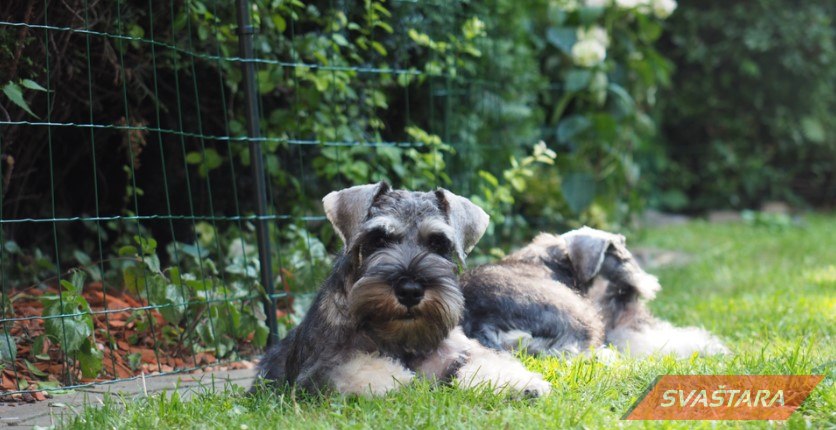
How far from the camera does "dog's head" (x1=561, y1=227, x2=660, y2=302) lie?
18.4ft

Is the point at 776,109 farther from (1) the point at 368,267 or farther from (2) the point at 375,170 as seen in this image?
(1) the point at 368,267

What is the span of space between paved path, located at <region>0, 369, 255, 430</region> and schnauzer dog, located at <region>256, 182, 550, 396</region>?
48cm

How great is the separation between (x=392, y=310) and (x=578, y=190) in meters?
5.55

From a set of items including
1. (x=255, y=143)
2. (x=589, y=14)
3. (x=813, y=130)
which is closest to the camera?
(x=255, y=143)

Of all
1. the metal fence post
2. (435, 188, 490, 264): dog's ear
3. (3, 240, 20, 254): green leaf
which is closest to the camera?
(435, 188, 490, 264): dog's ear

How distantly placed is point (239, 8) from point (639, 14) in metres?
5.51

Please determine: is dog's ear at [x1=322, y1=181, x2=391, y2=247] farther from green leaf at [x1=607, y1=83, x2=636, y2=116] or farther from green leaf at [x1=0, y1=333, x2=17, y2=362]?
green leaf at [x1=607, y1=83, x2=636, y2=116]

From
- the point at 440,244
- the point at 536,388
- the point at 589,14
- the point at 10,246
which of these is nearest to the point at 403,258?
the point at 440,244

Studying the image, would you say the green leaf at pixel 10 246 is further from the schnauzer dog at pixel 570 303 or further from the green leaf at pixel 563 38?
the green leaf at pixel 563 38

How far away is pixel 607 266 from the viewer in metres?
5.72

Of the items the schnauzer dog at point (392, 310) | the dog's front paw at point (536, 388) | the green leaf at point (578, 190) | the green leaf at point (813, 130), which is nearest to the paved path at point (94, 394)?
the schnauzer dog at point (392, 310)

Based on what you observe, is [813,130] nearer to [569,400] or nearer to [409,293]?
[569,400]

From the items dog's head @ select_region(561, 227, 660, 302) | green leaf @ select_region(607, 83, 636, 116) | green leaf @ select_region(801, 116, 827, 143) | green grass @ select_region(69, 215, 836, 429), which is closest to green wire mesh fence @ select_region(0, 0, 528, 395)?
green grass @ select_region(69, 215, 836, 429)

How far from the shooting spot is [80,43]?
5613 mm
